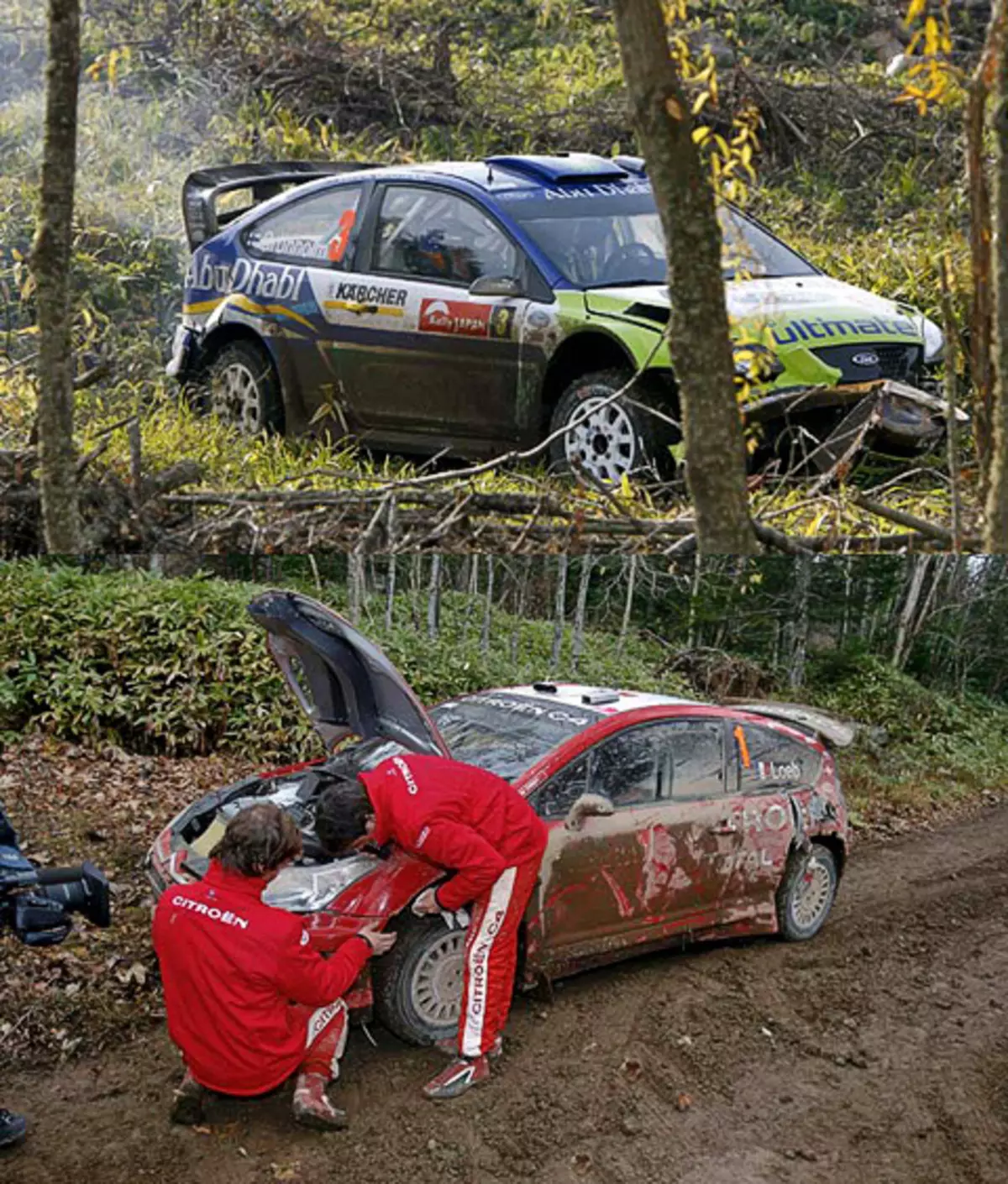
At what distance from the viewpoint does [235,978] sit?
454 cm

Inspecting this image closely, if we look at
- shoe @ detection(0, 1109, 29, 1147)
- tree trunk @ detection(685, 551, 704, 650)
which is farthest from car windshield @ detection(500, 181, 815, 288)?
shoe @ detection(0, 1109, 29, 1147)

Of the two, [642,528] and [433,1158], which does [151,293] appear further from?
[433,1158]

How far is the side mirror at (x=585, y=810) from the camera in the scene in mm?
5652

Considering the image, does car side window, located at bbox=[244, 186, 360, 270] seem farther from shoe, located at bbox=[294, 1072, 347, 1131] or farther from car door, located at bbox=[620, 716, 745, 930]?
shoe, located at bbox=[294, 1072, 347, 1131]

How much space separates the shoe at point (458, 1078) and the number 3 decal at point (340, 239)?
266cm

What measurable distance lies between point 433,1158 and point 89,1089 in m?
1.19

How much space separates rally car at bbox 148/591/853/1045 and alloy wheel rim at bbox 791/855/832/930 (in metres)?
0.01

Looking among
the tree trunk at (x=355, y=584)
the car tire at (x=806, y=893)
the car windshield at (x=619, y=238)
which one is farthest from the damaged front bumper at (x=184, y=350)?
the car tire at (x=806, y=893)

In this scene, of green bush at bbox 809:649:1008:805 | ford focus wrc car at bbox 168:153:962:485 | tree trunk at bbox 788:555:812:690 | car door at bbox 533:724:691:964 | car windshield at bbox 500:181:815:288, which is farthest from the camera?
green bush at bbox 809:649:1008:805

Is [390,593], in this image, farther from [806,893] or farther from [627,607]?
[806,893]

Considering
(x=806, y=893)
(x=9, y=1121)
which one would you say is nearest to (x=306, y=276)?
(x=9, y=1121)

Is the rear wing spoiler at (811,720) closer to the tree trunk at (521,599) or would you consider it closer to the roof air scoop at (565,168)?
the tree trunk at (521,599)

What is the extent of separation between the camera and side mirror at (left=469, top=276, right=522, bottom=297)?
15.1 feet

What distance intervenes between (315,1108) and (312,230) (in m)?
2.78
